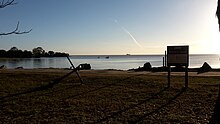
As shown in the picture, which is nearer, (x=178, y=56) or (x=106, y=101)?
(x=106, y=101)

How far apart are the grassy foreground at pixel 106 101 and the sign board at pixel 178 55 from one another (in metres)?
1.11

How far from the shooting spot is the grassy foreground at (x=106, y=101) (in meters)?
9.41

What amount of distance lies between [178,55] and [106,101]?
508cm

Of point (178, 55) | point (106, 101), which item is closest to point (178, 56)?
point (178, 55)

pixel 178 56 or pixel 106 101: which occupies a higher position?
pixel 178 56

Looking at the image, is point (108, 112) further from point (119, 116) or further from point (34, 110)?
point (34, 110)

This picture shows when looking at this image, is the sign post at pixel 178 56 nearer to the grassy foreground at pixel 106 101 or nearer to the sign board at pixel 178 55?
the sign board at pixel 178 55

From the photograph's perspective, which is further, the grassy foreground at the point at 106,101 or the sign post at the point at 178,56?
the sign post at the point at 178,56

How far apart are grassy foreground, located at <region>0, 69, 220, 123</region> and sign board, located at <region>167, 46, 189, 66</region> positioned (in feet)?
3.65

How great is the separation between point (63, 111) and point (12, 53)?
108685 millimetres

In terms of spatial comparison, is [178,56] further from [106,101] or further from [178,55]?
[106,101]

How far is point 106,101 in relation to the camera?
11.7 meters

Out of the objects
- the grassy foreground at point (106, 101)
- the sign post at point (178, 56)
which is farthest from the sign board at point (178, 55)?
the grassy foreground at point (106, 101)

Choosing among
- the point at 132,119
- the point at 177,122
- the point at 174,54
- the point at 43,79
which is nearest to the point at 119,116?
the point at 132,119
